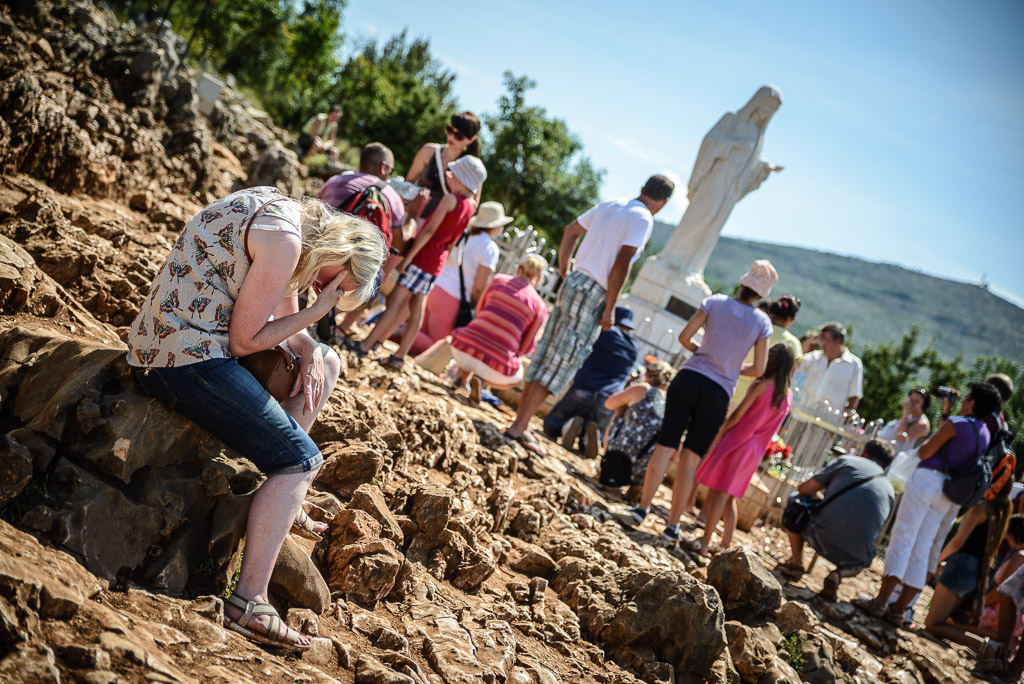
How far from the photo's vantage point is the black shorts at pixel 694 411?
16.5ft

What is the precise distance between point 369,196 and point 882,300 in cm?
14883

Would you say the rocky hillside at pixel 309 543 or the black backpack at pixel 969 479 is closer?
the rocky hillside at pixel 309 543

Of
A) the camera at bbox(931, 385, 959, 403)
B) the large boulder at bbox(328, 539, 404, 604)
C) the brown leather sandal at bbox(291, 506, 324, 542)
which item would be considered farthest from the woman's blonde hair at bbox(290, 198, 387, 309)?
the camera at bbox(931, 385, 959, 403)

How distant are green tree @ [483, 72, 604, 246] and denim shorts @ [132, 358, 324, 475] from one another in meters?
26.0

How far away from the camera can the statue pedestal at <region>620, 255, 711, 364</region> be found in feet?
34.8

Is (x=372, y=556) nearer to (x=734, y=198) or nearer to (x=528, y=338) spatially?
(x=528, y=338)

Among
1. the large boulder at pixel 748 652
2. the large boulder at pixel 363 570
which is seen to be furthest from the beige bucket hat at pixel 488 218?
the large boulder at pixel 363 570

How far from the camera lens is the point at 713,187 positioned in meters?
11.4

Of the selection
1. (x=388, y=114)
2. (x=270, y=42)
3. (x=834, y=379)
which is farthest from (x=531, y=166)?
(x=834, y=379)

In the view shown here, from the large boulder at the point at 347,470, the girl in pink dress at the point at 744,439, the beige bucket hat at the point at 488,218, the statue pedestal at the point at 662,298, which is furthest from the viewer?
the statue pedestal at the point at 662,298

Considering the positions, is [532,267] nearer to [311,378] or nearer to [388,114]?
[311,378]

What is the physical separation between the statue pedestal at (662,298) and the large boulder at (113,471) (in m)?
8.10

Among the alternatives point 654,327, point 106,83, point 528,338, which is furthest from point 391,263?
point 654,327

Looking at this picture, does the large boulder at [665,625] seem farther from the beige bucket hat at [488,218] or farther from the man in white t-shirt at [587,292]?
the beige bucket hat at [488,218]
